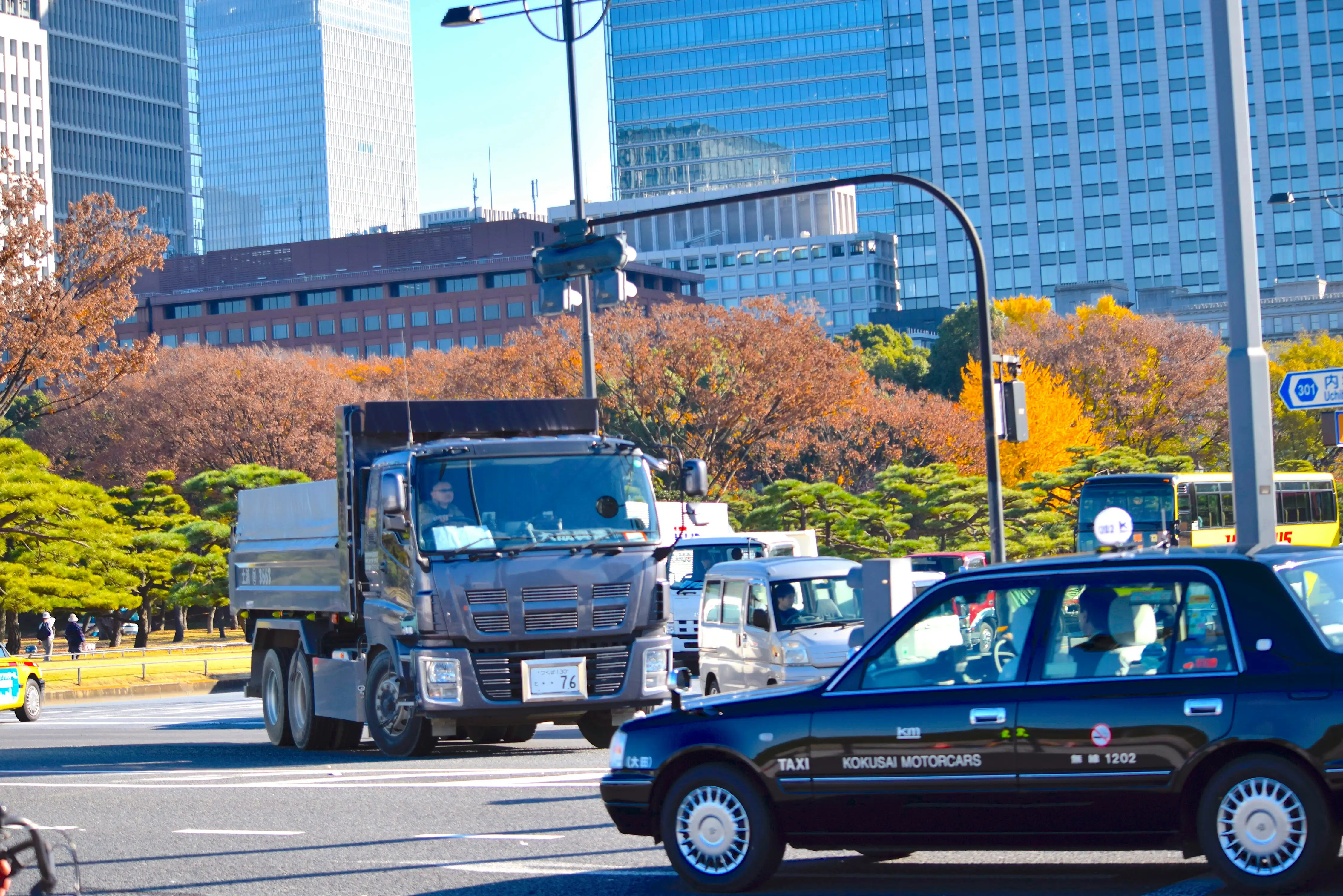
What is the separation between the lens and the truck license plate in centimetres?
1390

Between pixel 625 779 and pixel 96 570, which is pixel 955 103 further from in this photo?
pixel 625 779

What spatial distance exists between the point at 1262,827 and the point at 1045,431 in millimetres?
59438

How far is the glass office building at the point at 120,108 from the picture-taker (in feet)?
599

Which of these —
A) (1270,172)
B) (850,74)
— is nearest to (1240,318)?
(1270,172)

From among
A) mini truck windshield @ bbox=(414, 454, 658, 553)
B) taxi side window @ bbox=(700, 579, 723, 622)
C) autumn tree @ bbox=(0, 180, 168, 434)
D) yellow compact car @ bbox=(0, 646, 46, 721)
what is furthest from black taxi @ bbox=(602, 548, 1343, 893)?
autumn tree @ bbox=(0, 180, 168, 434)

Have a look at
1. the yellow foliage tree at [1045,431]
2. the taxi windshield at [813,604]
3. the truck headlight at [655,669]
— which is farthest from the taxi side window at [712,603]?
the yellow foliage tree at [1045,431]

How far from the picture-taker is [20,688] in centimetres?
2731

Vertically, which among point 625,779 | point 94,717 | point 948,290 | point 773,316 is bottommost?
point 94,717

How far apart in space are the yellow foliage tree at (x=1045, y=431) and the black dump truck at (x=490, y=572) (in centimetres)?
4772

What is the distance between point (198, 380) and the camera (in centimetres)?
7281

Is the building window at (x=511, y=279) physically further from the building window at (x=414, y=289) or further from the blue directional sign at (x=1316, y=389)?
the blue directional sign at (x=1316, y=389)

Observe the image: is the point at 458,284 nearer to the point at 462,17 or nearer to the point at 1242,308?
the point at 462,17

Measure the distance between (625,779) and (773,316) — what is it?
46.3m

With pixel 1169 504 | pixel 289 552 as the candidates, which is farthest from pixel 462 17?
pixel 1169 504
